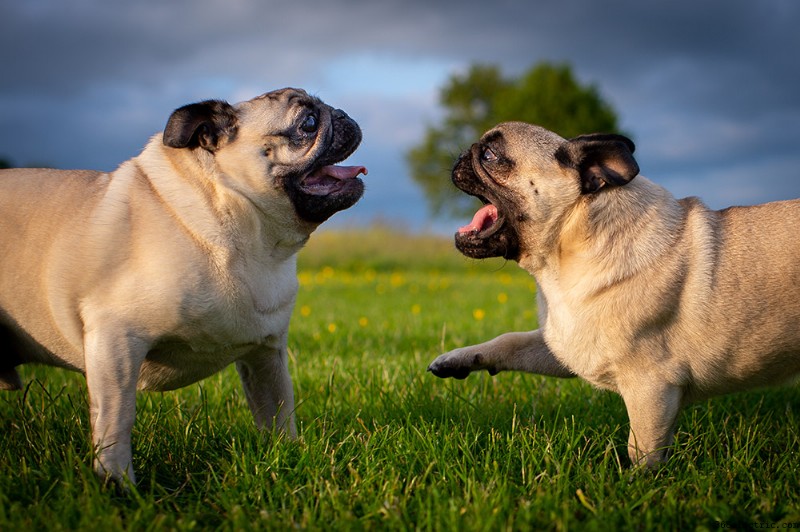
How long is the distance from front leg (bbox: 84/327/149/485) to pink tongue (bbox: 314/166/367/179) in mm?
1405

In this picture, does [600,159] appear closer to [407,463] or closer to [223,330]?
[407,463]

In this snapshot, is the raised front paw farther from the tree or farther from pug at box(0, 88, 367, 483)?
the tree

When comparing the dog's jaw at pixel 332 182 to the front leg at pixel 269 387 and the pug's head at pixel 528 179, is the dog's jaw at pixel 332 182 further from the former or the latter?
the front leg at pixel 269 387

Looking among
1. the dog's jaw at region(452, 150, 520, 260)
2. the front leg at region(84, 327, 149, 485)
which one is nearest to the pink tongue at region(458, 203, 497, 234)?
the dog's jaw at region(452, 150, 520, 260)

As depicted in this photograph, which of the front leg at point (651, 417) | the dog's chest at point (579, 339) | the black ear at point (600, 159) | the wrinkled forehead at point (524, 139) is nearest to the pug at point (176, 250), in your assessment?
the wrinkled forehead at point (524, 139)

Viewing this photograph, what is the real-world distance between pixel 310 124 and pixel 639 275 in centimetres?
202

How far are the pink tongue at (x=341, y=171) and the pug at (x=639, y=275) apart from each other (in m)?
0.73

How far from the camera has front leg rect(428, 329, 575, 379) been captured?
487cm

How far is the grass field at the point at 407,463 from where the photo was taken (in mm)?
3514

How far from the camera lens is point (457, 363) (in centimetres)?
487

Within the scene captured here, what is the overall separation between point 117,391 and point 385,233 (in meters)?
22.2

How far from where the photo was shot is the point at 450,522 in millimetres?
3322

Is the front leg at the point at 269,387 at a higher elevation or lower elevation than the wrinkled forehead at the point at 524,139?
lower

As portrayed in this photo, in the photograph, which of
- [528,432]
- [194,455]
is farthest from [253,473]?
[528,432]
